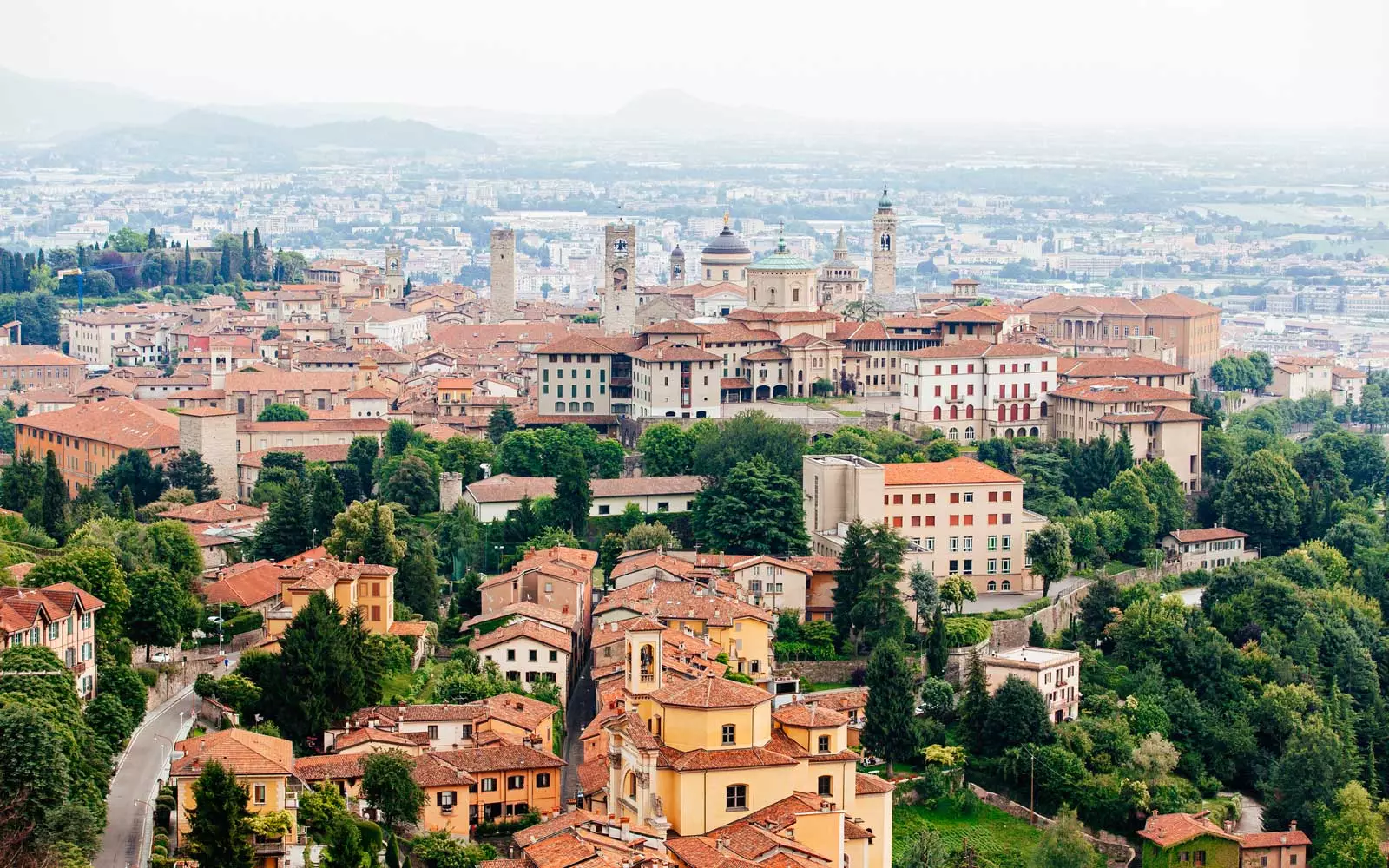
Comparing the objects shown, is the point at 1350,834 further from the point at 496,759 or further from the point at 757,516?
the point at 496,759

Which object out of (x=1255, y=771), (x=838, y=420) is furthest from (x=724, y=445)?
(x=1255, y=771)

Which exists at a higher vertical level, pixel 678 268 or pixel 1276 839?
pixel 678 268

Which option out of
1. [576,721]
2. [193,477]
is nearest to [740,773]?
[576,721]

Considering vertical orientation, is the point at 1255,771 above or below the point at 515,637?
below

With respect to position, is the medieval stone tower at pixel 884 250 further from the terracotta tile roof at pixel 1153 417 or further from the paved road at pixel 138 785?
the paved road at pixel 138 785

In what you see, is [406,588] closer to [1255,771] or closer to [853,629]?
[853,629]
